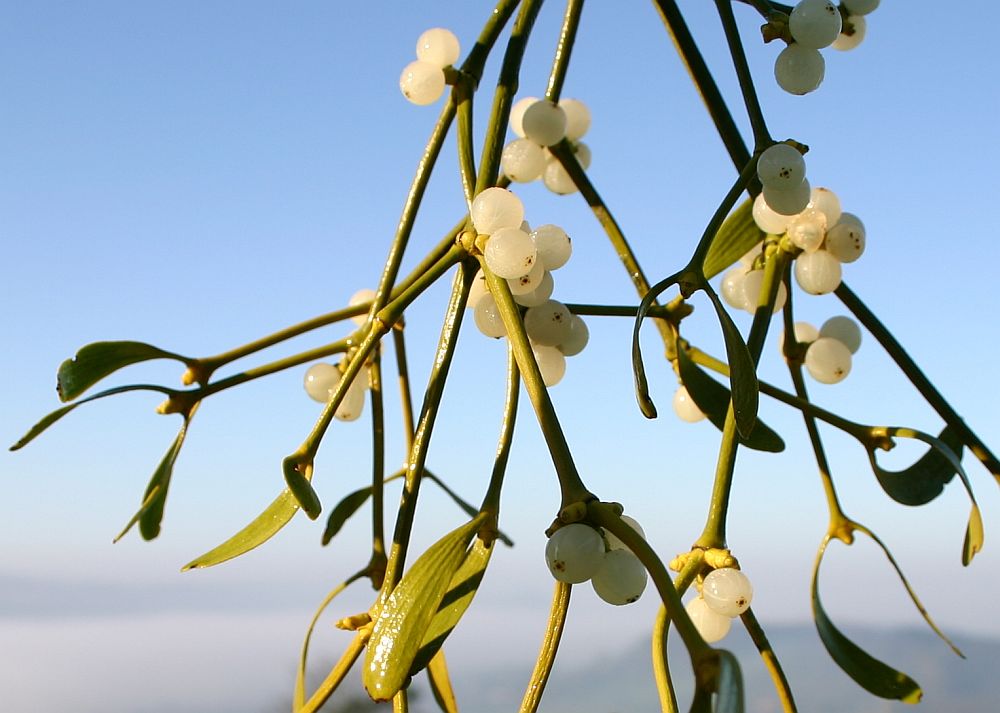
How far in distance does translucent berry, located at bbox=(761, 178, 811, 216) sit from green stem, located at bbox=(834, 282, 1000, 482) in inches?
3.8

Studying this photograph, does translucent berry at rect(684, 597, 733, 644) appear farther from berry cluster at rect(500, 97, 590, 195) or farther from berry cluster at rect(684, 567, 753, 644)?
berry cluster at rect(500, 97, 590, 195)

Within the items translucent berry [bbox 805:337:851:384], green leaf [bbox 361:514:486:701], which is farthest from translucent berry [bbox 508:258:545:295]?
translucent berry [bbox 805:337:851:384]

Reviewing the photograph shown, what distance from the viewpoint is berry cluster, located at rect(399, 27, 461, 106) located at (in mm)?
511

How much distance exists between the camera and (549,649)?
0.36 metres

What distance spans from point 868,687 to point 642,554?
21cm

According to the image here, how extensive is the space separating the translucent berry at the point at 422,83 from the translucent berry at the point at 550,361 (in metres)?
0.14

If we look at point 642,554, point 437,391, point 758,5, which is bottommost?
point 642,554

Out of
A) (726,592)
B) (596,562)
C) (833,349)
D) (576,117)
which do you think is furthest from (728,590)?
(576,117)

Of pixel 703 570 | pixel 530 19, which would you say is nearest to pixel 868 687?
pixel 703 570

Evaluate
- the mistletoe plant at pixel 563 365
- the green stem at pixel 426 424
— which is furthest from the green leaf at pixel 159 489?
the green stem at pixel 426 424

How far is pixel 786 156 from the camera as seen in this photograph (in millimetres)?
414

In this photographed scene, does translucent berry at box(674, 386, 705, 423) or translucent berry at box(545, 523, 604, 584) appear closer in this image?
translucent berry at box(545, 523, 604, 584)

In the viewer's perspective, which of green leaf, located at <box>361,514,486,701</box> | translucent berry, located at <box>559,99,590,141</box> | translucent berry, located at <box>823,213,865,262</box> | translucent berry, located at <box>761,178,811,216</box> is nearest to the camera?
green leaf, located at <box>361,514,486,701</box>

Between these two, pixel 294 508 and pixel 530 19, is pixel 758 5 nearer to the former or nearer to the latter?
pixel 530 19
